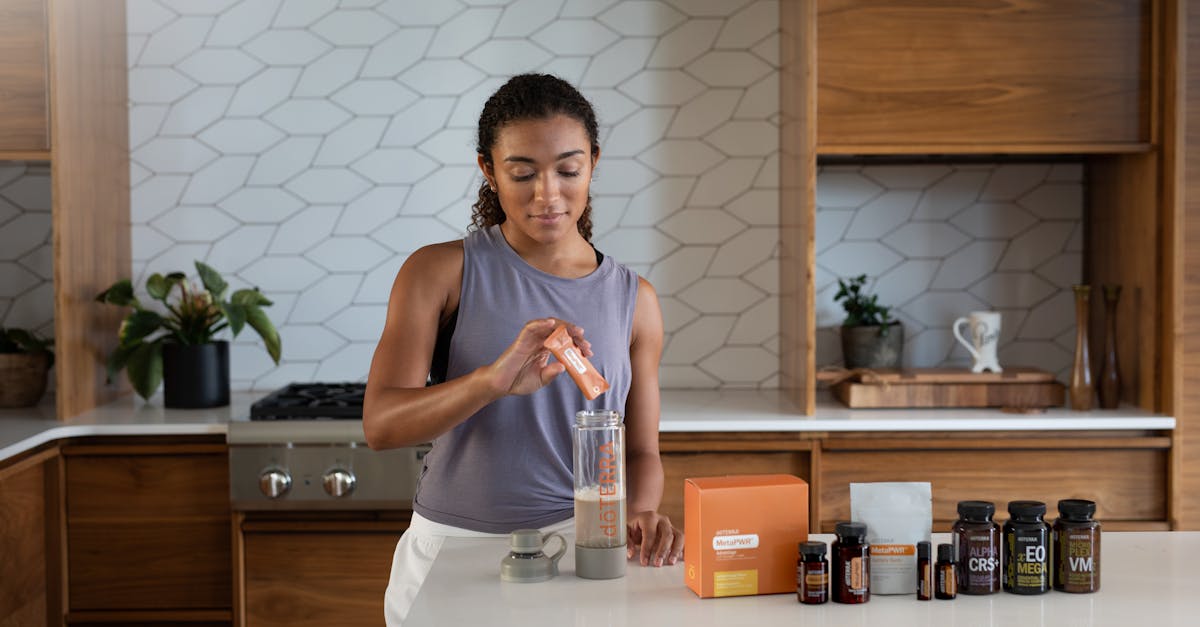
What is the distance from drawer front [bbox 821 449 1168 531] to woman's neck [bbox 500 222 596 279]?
1.22 meters

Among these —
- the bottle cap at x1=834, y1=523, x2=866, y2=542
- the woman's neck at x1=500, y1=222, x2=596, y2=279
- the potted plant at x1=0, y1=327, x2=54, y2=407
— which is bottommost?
the bottle cap at x1=834, y1=523, x2=866, y2=542

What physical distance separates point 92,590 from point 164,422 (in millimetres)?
471

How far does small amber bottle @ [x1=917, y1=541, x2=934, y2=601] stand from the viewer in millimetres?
1534

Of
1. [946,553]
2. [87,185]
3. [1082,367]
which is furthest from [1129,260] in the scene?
[87,185]

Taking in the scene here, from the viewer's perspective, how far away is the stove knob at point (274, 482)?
9.61 ft

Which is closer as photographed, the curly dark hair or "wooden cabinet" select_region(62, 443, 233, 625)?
the curly dark hair

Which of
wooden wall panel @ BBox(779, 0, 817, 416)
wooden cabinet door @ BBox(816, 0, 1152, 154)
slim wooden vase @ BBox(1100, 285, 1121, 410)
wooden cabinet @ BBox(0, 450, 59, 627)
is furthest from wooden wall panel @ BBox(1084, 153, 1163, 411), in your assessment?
wooden cabinet @ BBox(0, 450, 59, 627)

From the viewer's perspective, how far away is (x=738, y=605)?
1.53 metres

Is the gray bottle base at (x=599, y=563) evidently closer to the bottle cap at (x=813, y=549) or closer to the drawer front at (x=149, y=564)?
the bottle cap at (x=813, y=549)

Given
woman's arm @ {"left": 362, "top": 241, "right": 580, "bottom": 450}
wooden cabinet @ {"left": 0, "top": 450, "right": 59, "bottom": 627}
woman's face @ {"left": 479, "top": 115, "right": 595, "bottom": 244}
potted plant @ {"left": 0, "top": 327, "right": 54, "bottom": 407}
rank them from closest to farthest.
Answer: woman's arm @ {"left": 362, "top": 241, "right": 580, "bottom": 450} < woman's face @ {"left": 479, "top": 115, "right": 595, "bottom": 244} < wooden cabinet @ {"left": 0, "top": 450, "right": 59, "bottom": 627} < potted plant @ {"left": 0, "top": 327, "right": 54, "bottom": 407}

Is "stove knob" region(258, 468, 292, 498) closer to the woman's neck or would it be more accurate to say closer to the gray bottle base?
the woman's neck

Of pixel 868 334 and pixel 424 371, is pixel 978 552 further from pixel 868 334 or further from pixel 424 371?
pixel 868 334

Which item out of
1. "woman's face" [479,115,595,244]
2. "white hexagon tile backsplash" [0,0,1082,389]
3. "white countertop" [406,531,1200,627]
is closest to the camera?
"white countertop" [406,531,1200,627]

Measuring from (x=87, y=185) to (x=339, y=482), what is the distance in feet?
3.75
